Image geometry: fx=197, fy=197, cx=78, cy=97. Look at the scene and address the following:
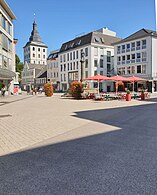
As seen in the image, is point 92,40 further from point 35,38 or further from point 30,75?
point 35,38

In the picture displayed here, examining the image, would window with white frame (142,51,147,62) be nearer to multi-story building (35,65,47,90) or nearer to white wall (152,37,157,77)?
white wall (152,37,157,77)

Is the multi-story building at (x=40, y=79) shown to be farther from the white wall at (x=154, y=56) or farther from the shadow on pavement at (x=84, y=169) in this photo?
the shadow on pavement at (x=84, y=169)

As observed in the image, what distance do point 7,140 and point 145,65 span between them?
40.5 metres

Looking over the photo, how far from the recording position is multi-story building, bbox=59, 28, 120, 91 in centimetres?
5134

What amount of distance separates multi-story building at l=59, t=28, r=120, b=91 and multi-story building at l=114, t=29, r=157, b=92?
17.4 ft

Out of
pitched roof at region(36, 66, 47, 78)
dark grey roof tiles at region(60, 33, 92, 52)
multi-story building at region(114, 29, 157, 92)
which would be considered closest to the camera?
multi-story building at region(114, 29, 157, 92)

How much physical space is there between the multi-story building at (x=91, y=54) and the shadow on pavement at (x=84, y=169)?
45.3 m

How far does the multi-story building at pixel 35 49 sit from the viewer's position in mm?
103688

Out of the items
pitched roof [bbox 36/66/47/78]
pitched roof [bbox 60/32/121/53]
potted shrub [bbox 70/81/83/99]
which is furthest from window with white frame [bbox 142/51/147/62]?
pitched roof [bbox 36/66/47/78]

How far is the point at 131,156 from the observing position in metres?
4.36

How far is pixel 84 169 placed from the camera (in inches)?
145

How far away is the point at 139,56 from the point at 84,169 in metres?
42.8

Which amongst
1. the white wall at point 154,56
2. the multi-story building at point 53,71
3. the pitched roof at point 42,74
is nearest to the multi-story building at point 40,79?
the pitched roof at point 42,74

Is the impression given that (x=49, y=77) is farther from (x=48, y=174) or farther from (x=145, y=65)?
(x=48, y=174)
